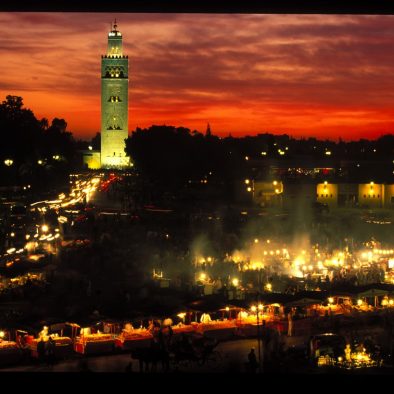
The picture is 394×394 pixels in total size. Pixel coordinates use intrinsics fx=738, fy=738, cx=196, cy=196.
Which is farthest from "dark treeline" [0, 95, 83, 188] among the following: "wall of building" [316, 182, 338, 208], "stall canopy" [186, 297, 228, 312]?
"stall canopy" [186, 297, 228, 312]

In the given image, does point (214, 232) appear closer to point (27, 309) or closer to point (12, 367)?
point (27, 309)

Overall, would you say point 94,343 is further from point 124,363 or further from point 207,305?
point 207,305

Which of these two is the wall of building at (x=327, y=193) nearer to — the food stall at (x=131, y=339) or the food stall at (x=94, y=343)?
the food stall at (x=131, y=339)

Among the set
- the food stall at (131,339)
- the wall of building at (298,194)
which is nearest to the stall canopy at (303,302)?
the food stall at (131,339)

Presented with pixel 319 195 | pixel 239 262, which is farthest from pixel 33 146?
pixel 239 262

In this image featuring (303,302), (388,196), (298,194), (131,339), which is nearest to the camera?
(131,339)

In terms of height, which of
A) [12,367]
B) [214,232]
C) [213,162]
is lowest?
[12,367]

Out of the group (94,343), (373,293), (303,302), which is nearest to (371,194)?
(373,293)

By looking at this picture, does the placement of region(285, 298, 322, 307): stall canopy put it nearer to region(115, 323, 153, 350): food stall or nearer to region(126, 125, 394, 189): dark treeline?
region(115, 323, 153, 350): food stall

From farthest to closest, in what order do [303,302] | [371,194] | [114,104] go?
1. [114,104]
2. [371,194]
3. [303,302]
